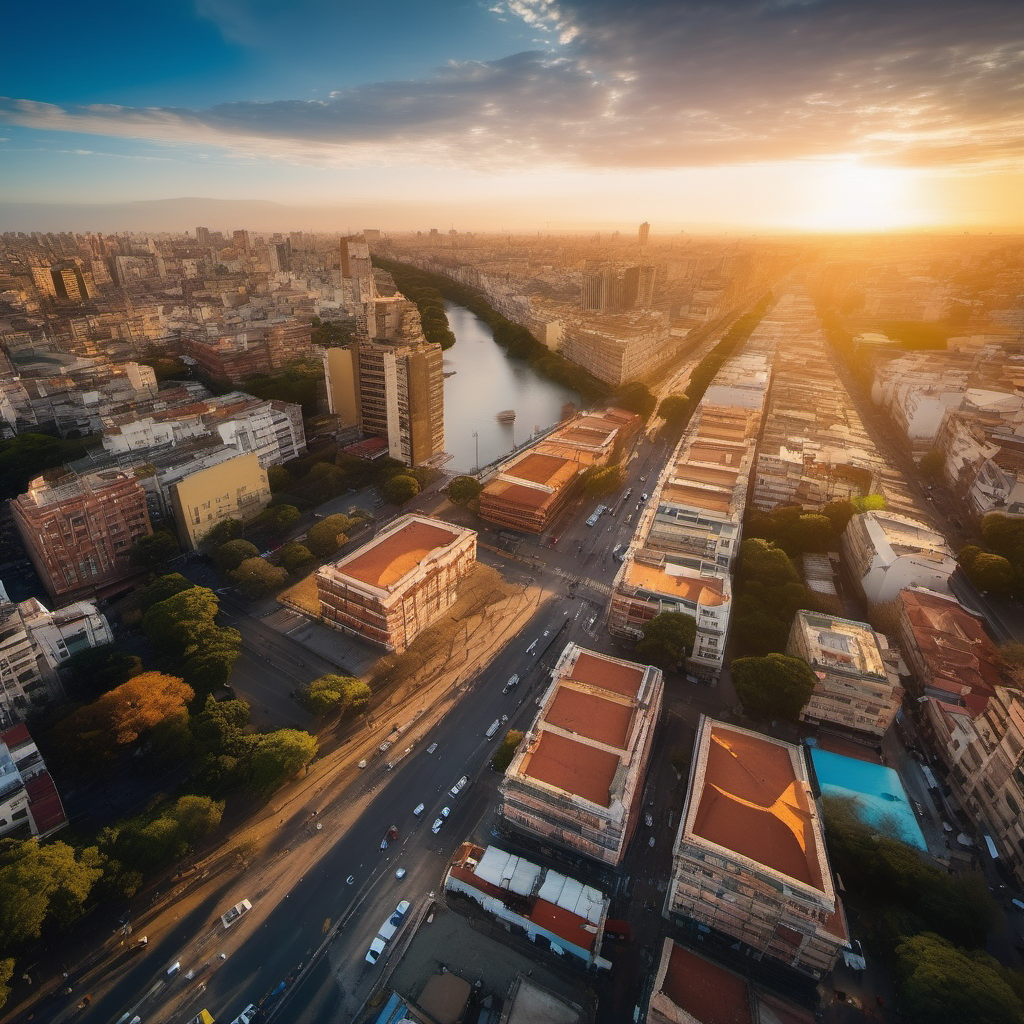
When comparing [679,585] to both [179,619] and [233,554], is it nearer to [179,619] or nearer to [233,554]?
[179,619]

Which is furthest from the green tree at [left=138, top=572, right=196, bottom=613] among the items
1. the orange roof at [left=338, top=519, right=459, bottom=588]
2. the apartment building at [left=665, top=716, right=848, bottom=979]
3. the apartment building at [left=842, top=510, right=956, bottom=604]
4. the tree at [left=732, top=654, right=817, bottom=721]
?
the apartment building at [left=842, top=510, right=956, bottom=604]

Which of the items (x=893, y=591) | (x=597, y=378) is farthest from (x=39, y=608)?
(x=597, y=378)

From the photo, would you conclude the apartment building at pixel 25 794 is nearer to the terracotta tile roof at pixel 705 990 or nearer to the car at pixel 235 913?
the car at pixel 235 913

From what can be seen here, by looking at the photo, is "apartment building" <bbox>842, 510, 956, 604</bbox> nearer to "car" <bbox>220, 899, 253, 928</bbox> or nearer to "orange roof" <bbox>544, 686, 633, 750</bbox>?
"orange roof" <bbox>544, 686, 633, 750</bbox>

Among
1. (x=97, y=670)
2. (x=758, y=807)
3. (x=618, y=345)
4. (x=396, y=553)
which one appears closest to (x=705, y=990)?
(x=758, y=807)

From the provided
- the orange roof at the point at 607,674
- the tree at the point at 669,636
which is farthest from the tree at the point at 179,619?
the tree at the point at 669,636
